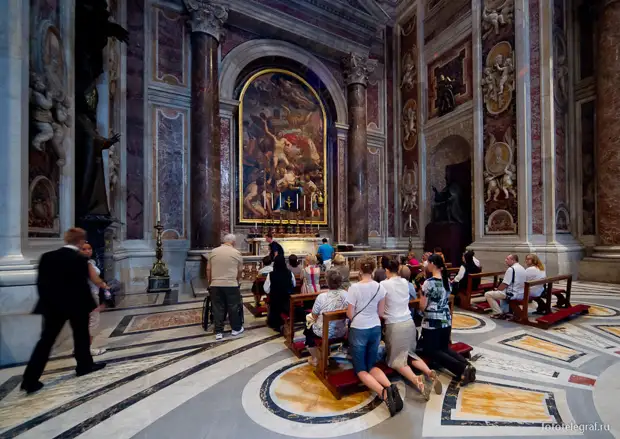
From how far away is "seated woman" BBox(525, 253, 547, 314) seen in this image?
5082 millimetres

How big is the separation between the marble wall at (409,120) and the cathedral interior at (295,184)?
10cm

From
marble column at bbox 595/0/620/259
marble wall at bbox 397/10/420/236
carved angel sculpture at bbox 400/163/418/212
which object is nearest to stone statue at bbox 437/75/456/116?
marble wall at bbox 397/10/420/236

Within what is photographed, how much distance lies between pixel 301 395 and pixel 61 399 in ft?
7.16

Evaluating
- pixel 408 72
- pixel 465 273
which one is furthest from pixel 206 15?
pixel 465 273

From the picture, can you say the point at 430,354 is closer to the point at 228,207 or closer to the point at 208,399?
the point at 208,399

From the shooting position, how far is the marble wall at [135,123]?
900cm

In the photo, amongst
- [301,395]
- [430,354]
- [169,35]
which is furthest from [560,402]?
[169,35]

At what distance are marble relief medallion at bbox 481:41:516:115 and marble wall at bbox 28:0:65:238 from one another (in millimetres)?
11362

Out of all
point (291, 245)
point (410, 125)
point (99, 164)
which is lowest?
point (291, 245)

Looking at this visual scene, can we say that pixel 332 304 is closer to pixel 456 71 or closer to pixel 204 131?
pixel 204 131

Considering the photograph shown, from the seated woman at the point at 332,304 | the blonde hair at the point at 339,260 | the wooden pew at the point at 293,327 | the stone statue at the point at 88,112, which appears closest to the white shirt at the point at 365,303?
the seated woman at the point at 332,304

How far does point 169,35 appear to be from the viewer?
980 cm

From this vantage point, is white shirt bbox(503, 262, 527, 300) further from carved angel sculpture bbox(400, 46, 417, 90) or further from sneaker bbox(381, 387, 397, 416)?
carved angel sculpture bbox(400, 46, 417, 90)

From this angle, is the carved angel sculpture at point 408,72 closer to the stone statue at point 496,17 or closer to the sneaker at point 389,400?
the stone statue at point 496,17
